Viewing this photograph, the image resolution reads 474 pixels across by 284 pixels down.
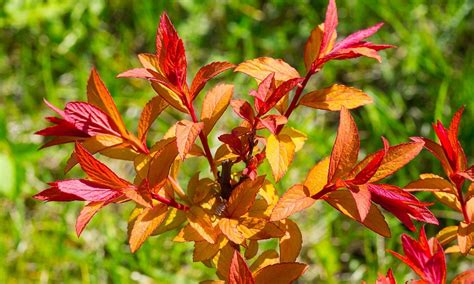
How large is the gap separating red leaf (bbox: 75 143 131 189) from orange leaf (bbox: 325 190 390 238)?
0.76 ft

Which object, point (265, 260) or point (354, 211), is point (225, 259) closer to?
point (265, 260)

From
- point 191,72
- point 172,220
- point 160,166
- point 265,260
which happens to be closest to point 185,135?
point 160,166

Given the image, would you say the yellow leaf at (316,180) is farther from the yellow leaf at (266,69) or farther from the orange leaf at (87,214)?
the orange leaf at (87,214)

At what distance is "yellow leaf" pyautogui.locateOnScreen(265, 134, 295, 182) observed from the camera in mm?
777

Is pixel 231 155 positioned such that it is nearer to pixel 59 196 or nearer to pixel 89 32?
pixel 59 196

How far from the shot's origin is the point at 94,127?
809 mm

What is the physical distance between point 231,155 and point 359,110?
4.17 feet

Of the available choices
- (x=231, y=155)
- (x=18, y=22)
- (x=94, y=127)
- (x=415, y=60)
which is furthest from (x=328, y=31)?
(x=18, y=22)

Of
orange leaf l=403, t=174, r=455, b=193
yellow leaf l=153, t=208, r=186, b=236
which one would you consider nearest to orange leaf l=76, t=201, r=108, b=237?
yellow leaf l=153, t=208, r=186, b=236

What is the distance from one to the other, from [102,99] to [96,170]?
13 centimetres

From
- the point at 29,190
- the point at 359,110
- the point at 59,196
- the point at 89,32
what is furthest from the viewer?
the point at 89,32

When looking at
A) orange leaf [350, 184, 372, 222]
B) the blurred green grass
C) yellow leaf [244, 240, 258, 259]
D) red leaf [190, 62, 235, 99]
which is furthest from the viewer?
the blurred green grass

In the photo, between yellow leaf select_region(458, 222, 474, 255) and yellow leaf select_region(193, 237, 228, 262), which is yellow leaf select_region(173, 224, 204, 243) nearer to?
yellow leaf select_region(193, 237, 228, 262)

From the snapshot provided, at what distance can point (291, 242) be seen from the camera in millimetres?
872
